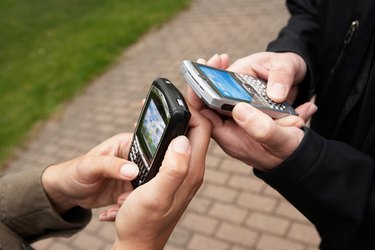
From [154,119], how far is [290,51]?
24.8 inches

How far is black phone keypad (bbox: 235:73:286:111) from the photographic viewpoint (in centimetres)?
138

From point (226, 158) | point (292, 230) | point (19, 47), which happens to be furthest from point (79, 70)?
point (292, 230)

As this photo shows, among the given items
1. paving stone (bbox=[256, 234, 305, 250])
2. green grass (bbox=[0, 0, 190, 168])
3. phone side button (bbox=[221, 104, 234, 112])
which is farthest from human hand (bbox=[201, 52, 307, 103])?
green grass (bbox=[0, 0, 190, 168])

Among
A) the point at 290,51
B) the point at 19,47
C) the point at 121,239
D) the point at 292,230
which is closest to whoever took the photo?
the point at 121,239

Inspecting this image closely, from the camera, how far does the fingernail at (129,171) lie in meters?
1.34

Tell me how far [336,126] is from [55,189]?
1057 millimetres

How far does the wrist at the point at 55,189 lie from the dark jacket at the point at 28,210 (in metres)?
0.02

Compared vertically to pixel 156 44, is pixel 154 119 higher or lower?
higher

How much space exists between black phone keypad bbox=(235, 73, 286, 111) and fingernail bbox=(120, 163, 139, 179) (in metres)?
0.45

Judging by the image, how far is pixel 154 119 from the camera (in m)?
1.35

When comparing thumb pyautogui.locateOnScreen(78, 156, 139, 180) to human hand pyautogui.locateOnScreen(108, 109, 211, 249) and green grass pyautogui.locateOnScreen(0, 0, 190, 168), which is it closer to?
human hand pyautogui.locateOnScreen(108, 109, 211, 249)

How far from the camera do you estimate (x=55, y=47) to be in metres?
6.27

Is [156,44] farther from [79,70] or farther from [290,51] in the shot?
[290,51]

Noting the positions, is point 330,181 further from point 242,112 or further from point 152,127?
point 152,127
